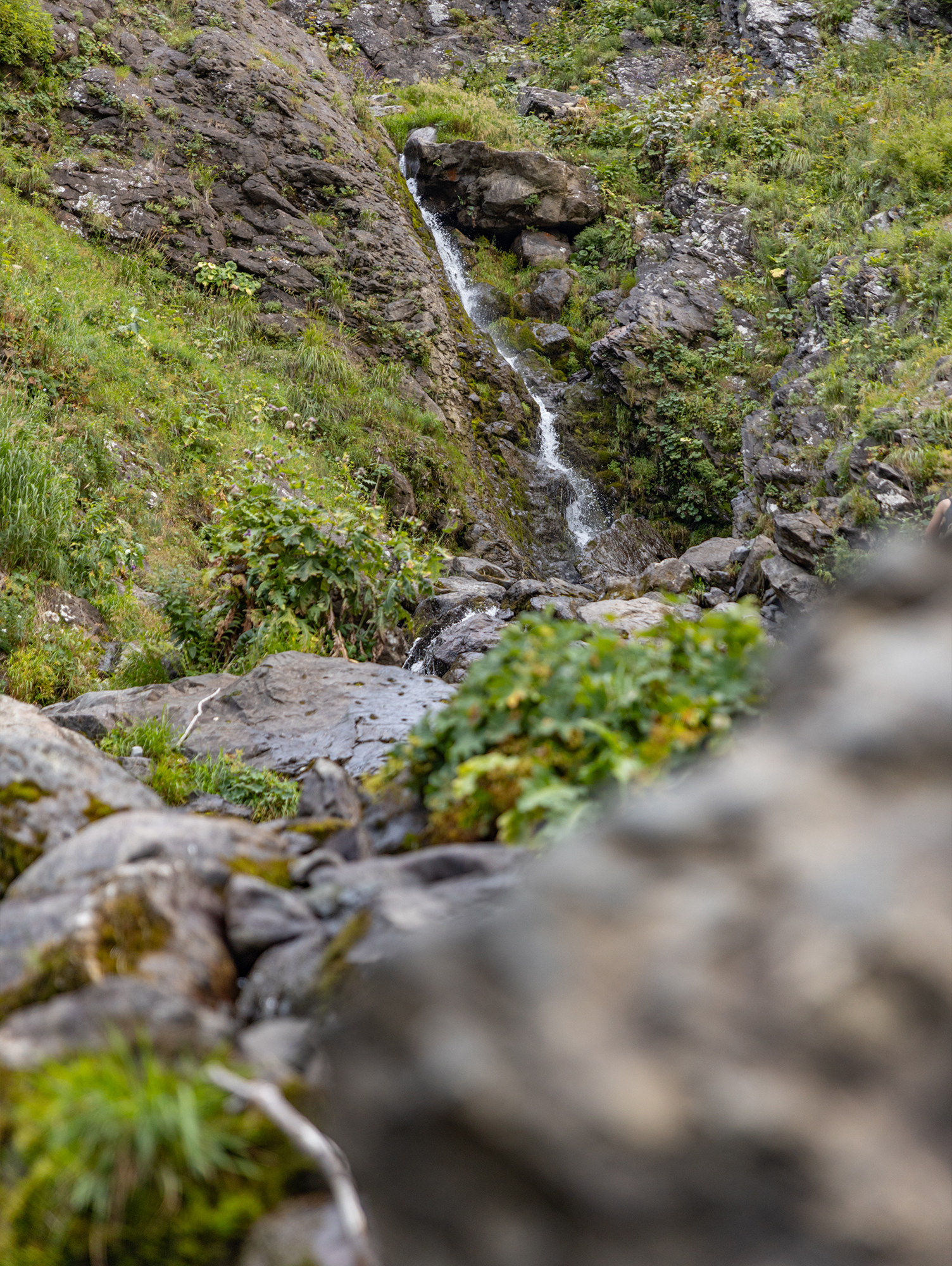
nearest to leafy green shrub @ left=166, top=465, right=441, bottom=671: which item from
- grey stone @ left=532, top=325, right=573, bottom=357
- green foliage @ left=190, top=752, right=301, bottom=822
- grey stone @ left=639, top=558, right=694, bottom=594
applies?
green foliage @ left=190, top=752, right=301, bottom=822

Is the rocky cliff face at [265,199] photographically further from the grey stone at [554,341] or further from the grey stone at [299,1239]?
the grey stone at [299,1239]

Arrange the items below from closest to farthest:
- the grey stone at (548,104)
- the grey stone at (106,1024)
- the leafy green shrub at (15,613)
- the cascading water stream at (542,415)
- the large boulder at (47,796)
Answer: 1. the grey stone at (106,1024)
2. the large boulder at (47,796)
3. the leafy green shrub at (15,613)
4. the cascading water stream at (542,415)
5. the grey stone at (548,104)

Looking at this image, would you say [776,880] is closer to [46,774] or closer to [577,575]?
[46,774]

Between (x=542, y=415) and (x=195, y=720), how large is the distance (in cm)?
1217

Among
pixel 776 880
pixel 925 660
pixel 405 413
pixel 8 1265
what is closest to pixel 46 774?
pixel 8 1265

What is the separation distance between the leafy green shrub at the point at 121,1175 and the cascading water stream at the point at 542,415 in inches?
522

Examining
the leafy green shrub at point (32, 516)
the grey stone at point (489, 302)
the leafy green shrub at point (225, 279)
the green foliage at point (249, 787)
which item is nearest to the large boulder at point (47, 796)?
the green foliage at point (249, 787)

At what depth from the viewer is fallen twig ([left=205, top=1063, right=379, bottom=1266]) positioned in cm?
149

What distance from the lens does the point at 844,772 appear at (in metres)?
1.19

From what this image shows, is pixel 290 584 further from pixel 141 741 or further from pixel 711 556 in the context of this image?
pixel 711 556

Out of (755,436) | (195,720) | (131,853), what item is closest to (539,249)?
(755,436)

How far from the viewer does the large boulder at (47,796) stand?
263 cm

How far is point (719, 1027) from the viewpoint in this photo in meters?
1.03

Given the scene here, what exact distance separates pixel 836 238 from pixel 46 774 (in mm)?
16212
